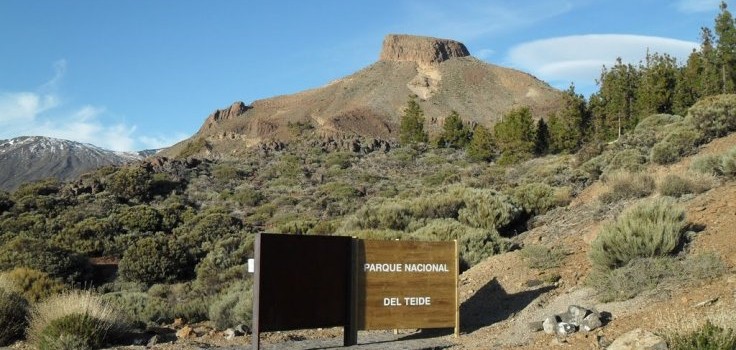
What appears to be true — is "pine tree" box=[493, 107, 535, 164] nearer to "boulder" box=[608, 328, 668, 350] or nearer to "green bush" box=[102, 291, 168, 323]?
"green bush" box=[102, 291, 168, 323]

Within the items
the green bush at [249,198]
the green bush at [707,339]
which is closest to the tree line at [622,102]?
the green bush at [249,198]

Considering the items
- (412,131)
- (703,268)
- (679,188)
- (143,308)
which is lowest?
(143,308)

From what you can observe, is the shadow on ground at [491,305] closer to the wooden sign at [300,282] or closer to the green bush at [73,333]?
the wooden sign at [300,282]

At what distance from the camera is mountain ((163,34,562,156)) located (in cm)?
13162

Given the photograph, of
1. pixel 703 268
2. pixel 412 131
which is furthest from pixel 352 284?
pixel 412 131

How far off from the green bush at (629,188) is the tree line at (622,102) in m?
28.9

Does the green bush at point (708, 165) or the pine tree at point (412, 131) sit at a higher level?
the pine tree at point (412, 131)

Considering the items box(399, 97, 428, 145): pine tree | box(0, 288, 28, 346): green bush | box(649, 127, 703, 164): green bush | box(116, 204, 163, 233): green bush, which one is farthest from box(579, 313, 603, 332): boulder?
box(399, 97, 428, 145): pine tree

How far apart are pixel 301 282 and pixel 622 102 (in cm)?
5144

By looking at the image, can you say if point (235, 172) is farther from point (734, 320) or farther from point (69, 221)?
point (734, 320)

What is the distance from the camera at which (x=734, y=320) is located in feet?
20.9

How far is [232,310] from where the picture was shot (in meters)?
13.3

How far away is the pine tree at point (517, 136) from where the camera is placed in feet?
191

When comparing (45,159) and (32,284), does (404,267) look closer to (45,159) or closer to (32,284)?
(32,284)
